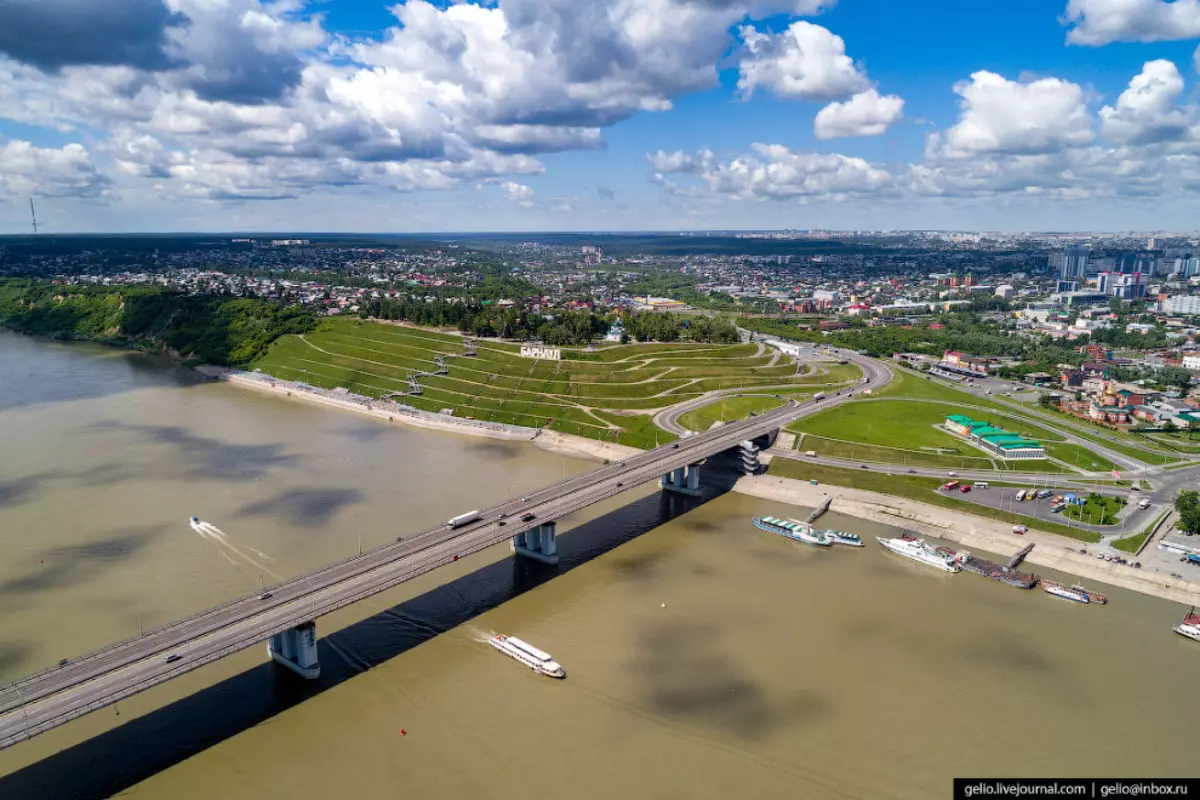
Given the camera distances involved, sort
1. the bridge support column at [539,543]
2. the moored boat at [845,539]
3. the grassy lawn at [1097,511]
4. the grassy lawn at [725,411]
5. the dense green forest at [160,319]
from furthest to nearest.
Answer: the dense green forest at [160,319] < the grassy lawn at [725,411] < the grassy lawn at [1097,511] < the moored boat at [845,539] < the bridge support column at [539,543]

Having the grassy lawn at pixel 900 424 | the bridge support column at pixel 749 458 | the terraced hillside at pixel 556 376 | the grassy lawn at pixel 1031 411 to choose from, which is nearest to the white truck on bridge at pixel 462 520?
the bridge support column at pixel 749 458

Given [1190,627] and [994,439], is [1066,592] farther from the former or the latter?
[994,439]

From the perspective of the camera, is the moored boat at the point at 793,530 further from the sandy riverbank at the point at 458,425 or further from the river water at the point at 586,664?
the sandy riverbank at the point at 458,425

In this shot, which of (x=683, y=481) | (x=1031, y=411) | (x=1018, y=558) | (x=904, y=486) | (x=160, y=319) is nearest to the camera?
(x=1018, y=558)

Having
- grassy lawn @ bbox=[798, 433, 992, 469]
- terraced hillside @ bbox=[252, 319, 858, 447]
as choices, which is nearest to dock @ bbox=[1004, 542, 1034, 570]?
grassy lawn @ bbox=[798, 433, 992, 469]

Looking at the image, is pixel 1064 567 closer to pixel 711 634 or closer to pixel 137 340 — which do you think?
pixel 711 634

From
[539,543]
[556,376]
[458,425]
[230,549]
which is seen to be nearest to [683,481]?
[539,543]
